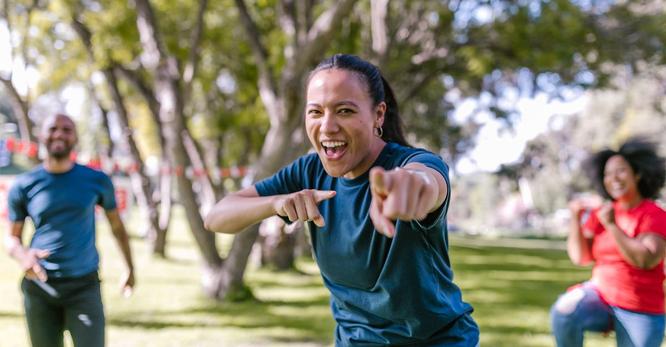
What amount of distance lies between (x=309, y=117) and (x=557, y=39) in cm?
1063

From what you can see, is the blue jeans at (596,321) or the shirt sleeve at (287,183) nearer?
the shirt sleeve at (287,183)

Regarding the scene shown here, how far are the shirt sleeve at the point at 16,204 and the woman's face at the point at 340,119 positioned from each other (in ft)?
8.36

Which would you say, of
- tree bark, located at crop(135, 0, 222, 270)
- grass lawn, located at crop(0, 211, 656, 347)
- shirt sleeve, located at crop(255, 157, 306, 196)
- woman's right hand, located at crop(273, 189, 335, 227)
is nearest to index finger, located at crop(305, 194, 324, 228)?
woman's right hand, located at crop(273, 189, 335, 227)

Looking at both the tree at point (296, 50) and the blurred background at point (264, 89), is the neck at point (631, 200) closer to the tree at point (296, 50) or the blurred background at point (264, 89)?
the blurred background at point (264, 89)

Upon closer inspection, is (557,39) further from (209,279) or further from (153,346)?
(153,346)

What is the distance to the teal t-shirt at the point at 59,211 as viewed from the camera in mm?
3766

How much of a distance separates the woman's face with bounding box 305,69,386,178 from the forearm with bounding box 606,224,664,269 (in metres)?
2.00

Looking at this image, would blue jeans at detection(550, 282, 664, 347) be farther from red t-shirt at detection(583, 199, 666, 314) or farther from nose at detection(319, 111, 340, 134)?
nose at detection(319, 111, 340, 134)

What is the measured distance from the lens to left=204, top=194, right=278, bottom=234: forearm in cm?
208

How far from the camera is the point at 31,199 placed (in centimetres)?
384

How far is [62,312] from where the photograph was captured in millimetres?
3674

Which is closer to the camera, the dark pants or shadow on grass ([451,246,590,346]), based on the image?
the dark pants

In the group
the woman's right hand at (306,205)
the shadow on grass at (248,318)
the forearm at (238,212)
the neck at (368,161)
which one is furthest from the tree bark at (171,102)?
the woman's right hand at (306,205)

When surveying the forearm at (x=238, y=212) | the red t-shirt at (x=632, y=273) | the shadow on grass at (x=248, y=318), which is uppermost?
the forearm at (x=238, y=212)
